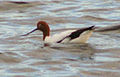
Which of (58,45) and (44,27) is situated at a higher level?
(44,27)

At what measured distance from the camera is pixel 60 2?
19.7 m

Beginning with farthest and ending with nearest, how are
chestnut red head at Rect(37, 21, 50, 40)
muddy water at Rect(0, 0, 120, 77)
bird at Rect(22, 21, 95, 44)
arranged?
chestnut red head at Rect(37, 21, 50, 40) < bird at Rect(22, 21, 95, 44) < muddy water at Rect(0, 0, 120, 77)

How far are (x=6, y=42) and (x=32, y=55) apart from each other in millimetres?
1655

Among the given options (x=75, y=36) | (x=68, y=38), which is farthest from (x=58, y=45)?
(x=75, y=36)

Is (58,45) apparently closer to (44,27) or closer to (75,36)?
(75,36)

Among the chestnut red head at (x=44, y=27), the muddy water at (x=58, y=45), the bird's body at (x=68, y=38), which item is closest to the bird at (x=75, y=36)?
the bird's body at (x=68, y=38)

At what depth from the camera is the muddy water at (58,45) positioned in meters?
11.3

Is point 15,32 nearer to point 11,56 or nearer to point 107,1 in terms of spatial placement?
point 11,56

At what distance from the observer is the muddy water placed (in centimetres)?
1134

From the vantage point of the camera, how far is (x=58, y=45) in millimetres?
13836

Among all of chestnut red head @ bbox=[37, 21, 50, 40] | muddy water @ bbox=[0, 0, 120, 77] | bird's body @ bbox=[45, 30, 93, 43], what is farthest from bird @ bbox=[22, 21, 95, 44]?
chestnut red head @ bbox=[37, 21, 50, 40]

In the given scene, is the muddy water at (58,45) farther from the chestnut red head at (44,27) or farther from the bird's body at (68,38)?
the chestnut red head at (44,27)

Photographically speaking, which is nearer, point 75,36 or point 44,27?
point 75,36

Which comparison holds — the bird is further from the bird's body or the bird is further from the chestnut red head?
the chestnut red head
